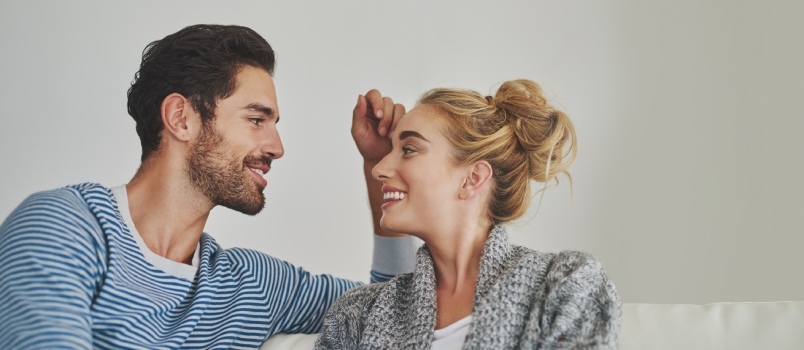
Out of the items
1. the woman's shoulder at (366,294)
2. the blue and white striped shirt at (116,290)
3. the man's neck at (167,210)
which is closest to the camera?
the blue and white striped shirt at (116,290)

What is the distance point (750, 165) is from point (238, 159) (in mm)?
1413

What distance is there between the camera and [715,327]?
64.7 inches

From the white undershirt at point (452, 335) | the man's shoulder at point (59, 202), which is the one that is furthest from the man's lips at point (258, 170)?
the white undershirt at point (452, 335)

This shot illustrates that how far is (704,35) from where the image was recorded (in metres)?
2.54

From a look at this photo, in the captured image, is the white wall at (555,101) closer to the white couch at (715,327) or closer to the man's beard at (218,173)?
the man's beard at (218,173)

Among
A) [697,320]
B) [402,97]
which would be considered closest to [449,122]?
[697,320]

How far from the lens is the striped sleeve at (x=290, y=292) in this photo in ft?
6.46

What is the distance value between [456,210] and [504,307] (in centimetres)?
31

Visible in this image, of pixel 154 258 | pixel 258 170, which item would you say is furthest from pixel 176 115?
pixel 154 258

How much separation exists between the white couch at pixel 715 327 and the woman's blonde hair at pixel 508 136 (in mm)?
343

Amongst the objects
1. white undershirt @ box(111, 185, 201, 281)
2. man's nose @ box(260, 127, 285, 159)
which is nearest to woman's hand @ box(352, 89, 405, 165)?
man's nose @ box(260, 127, 285, 159)

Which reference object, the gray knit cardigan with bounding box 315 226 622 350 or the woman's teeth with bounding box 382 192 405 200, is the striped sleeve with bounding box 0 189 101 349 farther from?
the woman's teeth with bounding box 382 192 405 200

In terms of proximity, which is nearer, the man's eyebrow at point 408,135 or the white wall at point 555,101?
the man's eyebrow at point 408,135

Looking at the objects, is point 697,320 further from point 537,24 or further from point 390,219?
point 537,24
